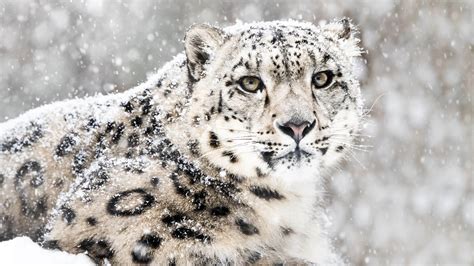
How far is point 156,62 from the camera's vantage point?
15.5 metres

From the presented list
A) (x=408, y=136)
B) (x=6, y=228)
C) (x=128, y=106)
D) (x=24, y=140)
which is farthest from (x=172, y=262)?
(x=408, y=136)

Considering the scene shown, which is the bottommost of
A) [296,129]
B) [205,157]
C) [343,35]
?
[205,157]

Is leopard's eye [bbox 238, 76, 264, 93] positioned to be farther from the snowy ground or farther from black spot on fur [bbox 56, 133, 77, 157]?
the snowy ground

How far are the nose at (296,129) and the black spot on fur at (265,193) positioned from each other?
1.61 ft

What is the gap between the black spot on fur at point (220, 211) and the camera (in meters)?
4.84

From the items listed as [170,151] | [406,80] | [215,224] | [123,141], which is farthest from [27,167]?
[406,80]

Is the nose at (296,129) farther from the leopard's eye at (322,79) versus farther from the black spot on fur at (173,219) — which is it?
the black spot on fur at (173,219)

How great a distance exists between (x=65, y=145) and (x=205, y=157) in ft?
3.45

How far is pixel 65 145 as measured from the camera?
17.7 ft

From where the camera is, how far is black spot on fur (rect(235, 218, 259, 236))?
16.0 ft

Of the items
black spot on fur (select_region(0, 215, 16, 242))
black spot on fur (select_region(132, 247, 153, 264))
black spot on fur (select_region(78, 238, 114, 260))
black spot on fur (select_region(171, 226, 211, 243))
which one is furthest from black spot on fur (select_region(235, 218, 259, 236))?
black spot on fur (select_region(0, 215, 16, 242))

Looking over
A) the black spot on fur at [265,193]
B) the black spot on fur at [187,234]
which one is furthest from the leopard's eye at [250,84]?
the black spot on fur at [187,234]

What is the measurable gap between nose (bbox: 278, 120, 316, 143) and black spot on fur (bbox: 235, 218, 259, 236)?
63cm

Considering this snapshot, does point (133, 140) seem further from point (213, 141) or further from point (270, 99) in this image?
point (270, 99)
